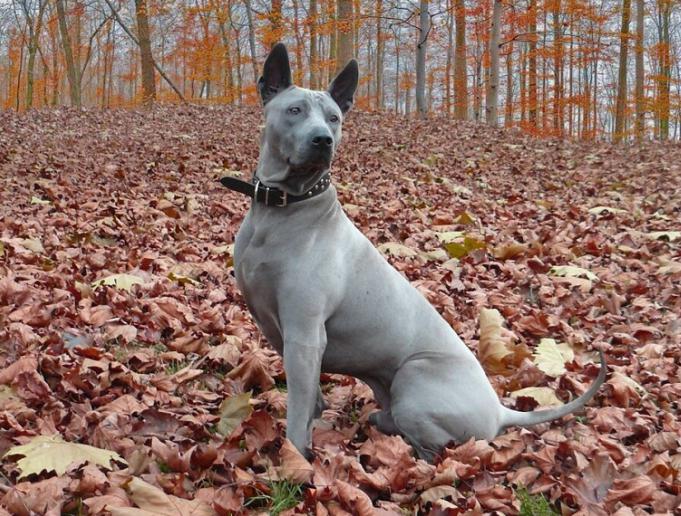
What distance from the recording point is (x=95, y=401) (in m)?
3.40

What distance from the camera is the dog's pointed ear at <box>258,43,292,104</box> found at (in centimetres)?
323

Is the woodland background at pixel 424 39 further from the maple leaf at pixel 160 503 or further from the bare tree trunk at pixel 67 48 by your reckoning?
the maple leaf at pixel 160 503

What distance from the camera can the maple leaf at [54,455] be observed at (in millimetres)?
2561

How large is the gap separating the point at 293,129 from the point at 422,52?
16109 millimetres

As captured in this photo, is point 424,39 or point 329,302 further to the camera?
point 424,39

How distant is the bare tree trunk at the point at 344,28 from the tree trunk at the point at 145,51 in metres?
6.37

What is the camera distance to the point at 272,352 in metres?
4.33

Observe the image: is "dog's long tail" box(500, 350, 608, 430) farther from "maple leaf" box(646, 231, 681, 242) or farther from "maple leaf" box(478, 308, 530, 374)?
"maple leaf" box(646, 231, 681, 242)

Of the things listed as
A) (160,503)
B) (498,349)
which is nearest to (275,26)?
(498,349)

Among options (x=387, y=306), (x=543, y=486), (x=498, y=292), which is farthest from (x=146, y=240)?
(x=543, y=486)

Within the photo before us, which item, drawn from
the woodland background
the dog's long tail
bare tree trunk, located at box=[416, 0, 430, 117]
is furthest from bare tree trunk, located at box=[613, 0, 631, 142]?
the dog's long tail

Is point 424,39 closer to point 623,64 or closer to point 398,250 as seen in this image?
point 623,64

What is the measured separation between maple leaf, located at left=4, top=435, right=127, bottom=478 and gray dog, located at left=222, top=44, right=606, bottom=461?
831mm

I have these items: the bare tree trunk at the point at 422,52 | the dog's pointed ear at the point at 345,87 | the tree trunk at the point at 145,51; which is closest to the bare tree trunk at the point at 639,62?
the bare tree trunk at the point at 422,52
